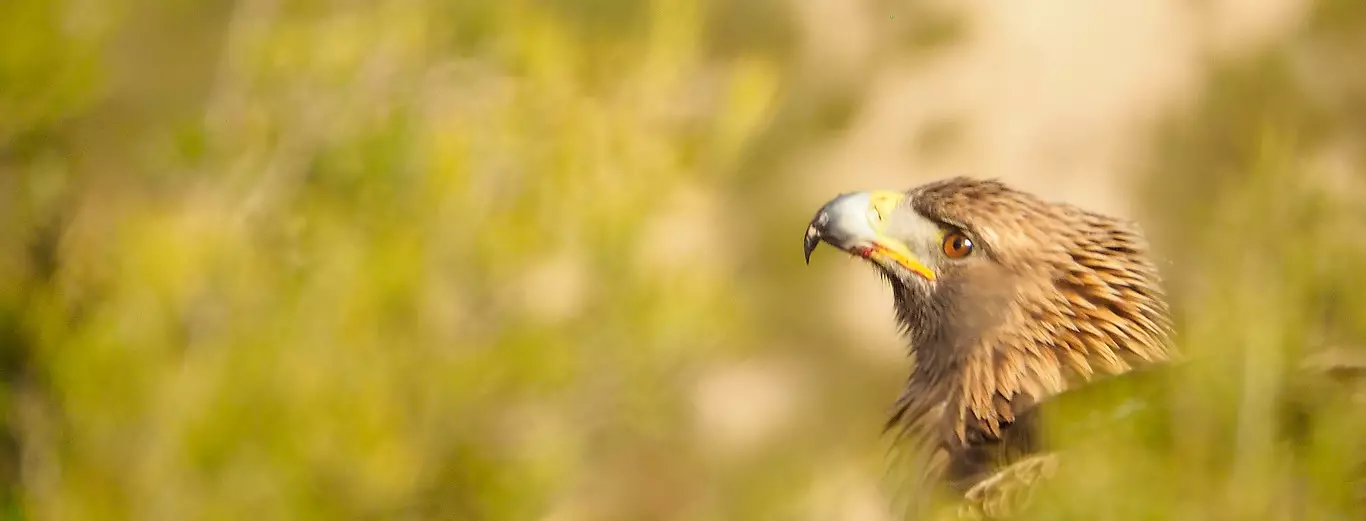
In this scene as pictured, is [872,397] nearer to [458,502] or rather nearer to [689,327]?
[689,327]

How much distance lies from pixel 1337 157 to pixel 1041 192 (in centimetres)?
37

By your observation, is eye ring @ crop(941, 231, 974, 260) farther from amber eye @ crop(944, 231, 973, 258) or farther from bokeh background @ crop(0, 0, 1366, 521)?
bokeh background @ crop(0, 0, 1366, 521)

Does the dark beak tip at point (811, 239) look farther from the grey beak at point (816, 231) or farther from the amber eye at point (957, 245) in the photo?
the amber eye at point (957, 245)

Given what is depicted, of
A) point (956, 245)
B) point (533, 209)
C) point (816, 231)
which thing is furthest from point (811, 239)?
point (533, 209)

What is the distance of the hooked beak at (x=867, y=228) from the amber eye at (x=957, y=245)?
40 mm

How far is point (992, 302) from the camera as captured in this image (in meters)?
1.24

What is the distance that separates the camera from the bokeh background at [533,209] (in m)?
1.00

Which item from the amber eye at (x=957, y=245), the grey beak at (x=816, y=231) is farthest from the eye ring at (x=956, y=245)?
the grey beak at (x=816, y=231)

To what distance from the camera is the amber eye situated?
126 centimetres

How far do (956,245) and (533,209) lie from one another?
1.81 ft

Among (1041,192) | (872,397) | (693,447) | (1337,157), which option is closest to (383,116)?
(693,447)

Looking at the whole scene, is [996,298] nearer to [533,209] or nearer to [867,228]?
[867,228]

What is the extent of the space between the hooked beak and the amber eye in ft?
0.13

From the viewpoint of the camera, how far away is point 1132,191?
4.43 feet
